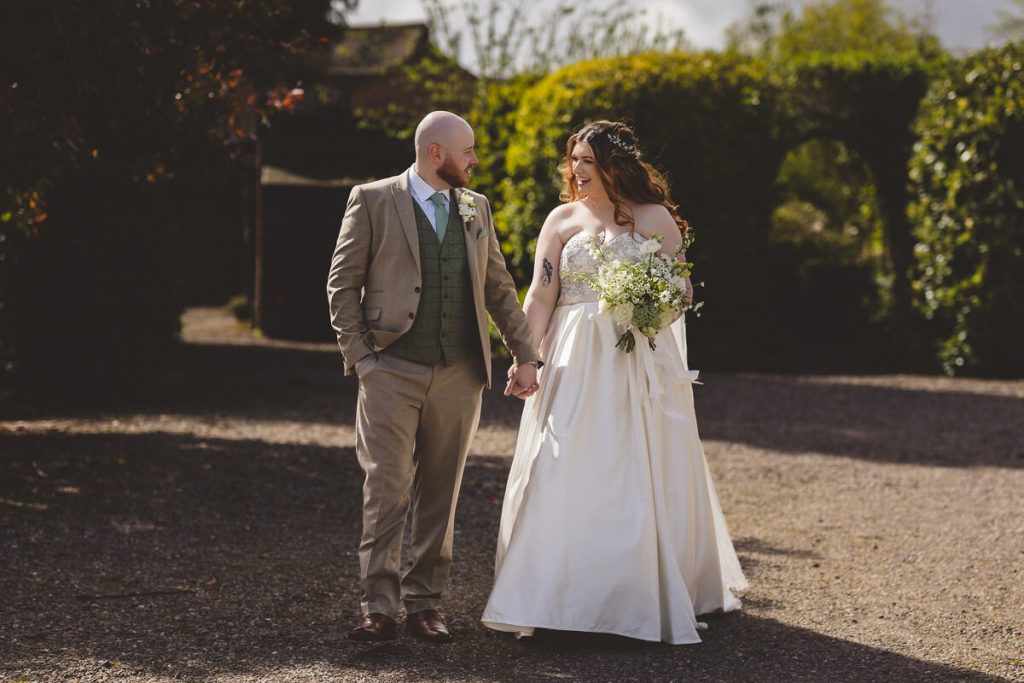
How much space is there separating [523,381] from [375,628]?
1.13 metres

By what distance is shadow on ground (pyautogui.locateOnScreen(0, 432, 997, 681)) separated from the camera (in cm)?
432

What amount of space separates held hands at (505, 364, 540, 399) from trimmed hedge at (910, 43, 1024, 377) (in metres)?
9.56

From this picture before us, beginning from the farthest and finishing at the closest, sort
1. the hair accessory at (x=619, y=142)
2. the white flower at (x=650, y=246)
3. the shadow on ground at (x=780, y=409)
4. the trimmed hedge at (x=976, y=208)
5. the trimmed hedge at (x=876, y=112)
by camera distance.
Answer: the trimmed hedge at (x=876, y=112), the trimmed hedge at (x=976, y=208), the shadow on ground at (x=780, y=409), the hair accessory at (x=619, y=142), the white flower at (x=650, y=246)

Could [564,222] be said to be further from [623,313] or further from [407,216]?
[407,216]

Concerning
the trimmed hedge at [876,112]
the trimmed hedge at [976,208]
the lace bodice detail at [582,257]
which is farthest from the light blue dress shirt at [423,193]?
the trimmed hedge at [876,112]

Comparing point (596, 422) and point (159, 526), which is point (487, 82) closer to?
point (159, 526)

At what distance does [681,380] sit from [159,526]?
3.23 m

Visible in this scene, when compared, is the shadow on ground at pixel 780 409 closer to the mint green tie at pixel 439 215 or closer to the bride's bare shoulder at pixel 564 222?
the bride's bare shoulder at pixel 564 222

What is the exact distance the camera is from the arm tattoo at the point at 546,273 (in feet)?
16.6

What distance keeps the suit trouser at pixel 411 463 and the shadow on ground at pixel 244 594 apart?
0.87ft

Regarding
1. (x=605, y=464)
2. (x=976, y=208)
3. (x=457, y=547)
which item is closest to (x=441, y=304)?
(x=605, y=464)

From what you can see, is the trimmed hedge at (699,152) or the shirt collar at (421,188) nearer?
the shirt collar at (421,188)

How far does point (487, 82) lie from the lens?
16.3 meters

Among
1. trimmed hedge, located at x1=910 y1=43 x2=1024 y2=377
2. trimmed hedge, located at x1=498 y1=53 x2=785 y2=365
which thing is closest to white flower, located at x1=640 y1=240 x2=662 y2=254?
trimmed hedge, located at x1=498 y1=53 x2=785 y2=365
